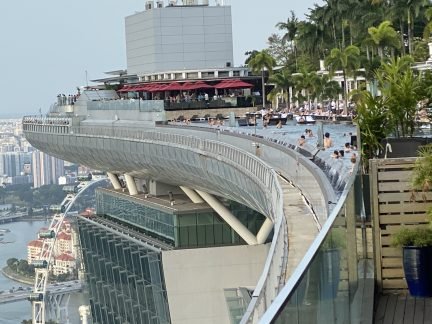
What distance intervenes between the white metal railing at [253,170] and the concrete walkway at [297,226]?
0.10 meters

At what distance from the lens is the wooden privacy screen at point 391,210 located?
1234 centimetres

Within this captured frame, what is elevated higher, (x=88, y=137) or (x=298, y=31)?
(x=298, y=31)

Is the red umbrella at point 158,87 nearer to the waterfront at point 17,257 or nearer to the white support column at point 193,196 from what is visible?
the waterfront at point 17,257

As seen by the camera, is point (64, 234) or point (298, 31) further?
point (64, 234)

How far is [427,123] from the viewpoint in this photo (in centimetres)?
1772

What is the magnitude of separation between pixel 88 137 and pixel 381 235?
61.6m

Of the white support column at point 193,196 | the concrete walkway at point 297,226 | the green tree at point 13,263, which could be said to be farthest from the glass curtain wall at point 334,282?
the green tree at point 13,263

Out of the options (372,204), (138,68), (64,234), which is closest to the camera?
(372,204)

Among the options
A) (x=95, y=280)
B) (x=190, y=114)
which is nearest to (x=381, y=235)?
(x=95, y=280)

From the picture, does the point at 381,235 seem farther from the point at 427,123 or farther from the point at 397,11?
the point at 397,11

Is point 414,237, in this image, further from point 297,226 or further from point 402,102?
point 297,226

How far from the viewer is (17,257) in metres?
147

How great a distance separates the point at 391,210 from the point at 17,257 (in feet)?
448

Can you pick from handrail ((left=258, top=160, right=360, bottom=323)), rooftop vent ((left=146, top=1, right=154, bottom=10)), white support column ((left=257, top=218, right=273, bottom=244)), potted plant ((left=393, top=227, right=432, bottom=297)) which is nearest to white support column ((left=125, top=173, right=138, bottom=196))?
white support column ((left=257, top=218, right=273, bottom=244))
